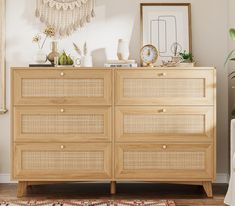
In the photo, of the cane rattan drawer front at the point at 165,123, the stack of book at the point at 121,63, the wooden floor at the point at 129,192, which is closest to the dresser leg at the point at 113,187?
the wooden floor at the point at 129,192

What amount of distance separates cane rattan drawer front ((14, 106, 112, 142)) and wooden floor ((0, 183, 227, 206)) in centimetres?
48

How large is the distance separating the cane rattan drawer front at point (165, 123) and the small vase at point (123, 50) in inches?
21.3

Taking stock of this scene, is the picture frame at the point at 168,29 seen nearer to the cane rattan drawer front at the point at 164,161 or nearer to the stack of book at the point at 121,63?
the stack of book at the point at 121,63

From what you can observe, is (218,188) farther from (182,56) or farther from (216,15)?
(216,15)

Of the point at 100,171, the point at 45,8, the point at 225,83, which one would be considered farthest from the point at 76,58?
the point at 225,83

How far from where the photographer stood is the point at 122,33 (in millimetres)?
4109

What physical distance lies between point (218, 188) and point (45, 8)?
2.25 metres

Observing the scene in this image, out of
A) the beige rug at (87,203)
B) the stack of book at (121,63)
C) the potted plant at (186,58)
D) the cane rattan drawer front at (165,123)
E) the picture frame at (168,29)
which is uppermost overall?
the picture frame at (168,29)

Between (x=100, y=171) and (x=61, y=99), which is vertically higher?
(x=61, y=99)

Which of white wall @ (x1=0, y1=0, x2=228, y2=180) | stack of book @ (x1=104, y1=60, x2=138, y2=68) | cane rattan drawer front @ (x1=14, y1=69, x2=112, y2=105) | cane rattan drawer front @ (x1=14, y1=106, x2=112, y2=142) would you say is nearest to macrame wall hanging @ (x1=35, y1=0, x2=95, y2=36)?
white wall @ (x1=0, y1=0, x2=228, y2=180)

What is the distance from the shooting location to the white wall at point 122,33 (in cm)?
410

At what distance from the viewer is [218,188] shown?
13.0 ft

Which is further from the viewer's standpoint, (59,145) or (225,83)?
(225,83)

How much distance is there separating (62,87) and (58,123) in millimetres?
294
